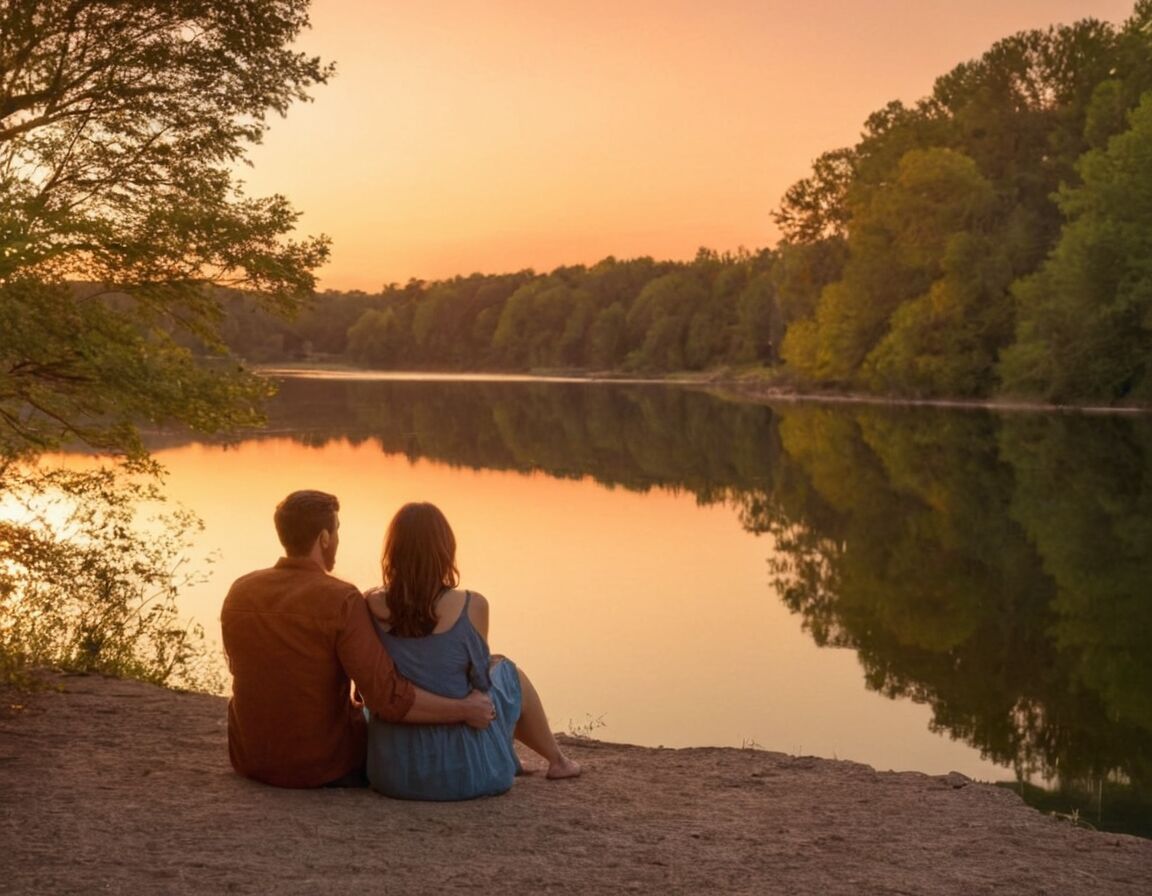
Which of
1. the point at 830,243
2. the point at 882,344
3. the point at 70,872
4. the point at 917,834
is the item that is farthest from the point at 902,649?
the point at 830,243

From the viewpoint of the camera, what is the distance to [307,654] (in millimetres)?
5754

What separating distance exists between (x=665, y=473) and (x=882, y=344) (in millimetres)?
32289

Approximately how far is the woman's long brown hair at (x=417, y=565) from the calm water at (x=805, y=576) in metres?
5.05

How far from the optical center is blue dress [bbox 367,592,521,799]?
579 centimetres

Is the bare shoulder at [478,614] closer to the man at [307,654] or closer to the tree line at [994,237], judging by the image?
the man at [307,654]

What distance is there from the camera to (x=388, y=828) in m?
A: 5.50

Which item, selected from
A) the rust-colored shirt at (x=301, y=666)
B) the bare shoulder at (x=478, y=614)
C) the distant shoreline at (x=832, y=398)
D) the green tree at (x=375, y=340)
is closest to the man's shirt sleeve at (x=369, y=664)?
the rust-colored shirt at (x=301, y=666)

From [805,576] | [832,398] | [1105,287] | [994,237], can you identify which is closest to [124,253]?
[805,576]

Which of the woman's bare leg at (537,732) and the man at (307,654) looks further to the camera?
the woman's bare leg at (537,732)

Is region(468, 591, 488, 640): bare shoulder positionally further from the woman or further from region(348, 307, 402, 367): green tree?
region(348, 307, 402, 367): green tree

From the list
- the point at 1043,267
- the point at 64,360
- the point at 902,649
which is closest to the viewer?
the point at 64,360

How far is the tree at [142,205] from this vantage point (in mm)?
8703

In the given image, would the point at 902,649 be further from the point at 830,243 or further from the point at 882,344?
the point at 830,243

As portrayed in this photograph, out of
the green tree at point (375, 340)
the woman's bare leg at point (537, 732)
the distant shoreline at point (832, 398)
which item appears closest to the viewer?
the woman's bare leg at point (537, 732)
